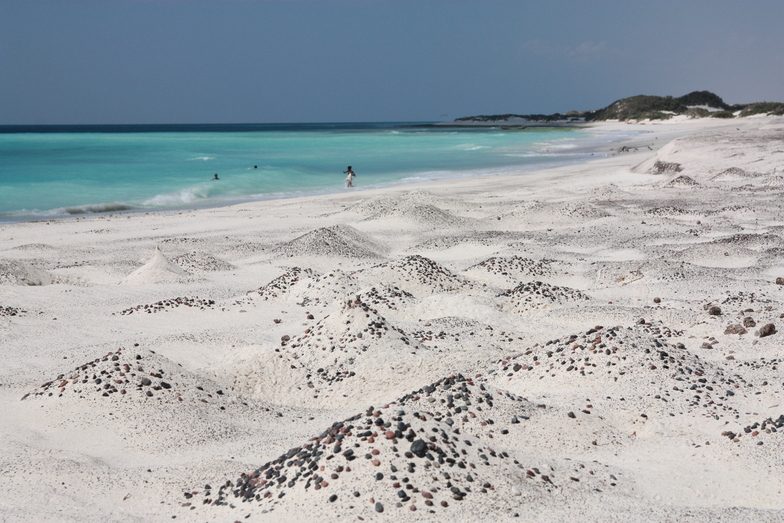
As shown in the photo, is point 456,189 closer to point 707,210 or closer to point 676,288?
point 707,210

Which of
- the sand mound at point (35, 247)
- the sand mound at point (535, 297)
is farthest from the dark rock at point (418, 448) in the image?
the sand mound at point (35, 247)

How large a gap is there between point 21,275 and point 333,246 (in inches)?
230

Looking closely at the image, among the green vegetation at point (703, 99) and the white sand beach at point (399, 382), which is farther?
the green vegetation at point (703, 99)

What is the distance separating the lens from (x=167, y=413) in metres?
5.85

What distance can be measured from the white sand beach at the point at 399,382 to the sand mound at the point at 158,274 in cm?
4

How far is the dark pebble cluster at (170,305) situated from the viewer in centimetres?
942

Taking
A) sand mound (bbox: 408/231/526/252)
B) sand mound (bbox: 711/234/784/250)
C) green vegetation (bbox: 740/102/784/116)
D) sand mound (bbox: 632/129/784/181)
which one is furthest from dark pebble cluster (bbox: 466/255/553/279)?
green vegetation (bbox: 740/102/784/116)

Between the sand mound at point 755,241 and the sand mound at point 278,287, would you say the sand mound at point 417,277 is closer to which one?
the sand mound at point 278,287

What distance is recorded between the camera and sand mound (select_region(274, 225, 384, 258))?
14.1 meters

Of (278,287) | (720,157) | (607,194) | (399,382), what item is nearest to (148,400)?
(399,382)

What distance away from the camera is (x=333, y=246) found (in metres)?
14.4

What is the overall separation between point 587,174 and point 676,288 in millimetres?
20933

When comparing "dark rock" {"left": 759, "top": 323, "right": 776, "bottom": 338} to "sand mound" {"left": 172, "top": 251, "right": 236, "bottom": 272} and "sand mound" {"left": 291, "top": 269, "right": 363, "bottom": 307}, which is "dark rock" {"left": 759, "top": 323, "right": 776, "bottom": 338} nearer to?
"sand mound" {"left": 291, "top": 269, "right": 363, "bottom": 307}

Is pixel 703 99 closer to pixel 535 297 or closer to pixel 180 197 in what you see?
pixel 180 197
